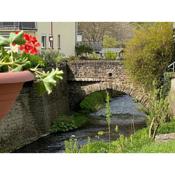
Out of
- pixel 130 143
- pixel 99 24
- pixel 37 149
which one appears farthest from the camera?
pixel 99 24

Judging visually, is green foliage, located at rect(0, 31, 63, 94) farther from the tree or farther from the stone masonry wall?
the tree

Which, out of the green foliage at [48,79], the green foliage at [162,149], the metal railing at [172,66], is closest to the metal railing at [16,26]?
the metal railing at [172,66]

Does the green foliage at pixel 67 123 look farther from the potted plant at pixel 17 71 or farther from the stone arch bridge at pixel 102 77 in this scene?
the potted plant at pixel 17 71

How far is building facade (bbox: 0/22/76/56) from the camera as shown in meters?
14.9

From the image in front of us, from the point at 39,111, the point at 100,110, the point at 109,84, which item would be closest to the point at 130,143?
the point at 39,111

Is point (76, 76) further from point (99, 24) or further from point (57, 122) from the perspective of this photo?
point (99, 24)

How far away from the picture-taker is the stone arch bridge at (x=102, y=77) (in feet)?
42.2

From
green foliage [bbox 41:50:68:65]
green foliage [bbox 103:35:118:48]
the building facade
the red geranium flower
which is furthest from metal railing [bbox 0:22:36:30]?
the red geranium flower

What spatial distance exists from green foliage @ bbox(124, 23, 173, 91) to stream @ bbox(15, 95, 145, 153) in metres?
1.13

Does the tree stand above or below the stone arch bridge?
above

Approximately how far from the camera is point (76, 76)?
523 inches

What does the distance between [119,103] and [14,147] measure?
6557 millimetres

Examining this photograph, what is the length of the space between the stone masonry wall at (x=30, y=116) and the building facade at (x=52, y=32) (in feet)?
6.75

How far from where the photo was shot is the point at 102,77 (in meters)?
13.1
